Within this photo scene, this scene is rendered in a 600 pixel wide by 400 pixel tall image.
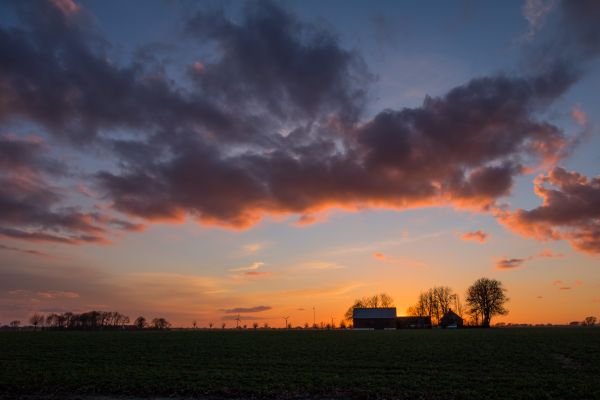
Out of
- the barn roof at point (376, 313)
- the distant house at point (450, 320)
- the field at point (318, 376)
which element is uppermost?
the barn roof at point (376, 313)

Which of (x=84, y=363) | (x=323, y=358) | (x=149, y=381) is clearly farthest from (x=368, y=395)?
(x=84, y=363)

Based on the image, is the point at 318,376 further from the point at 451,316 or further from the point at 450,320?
the point at 451,316

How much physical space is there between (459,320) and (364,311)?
39303mm

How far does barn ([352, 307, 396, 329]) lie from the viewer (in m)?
180

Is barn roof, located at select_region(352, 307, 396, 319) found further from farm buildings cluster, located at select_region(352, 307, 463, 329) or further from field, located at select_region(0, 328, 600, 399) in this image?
field, located at select_region(0, 328, 600, 399)

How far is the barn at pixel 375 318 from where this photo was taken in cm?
17950

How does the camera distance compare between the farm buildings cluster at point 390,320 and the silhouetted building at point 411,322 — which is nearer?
the farm buildings cluster at point 390,320

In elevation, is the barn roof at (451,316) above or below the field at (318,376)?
above

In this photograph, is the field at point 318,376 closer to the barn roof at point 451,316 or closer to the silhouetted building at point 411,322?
the barn roof at point 451,316

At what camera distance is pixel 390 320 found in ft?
593

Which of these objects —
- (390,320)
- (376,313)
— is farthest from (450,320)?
(376,313)

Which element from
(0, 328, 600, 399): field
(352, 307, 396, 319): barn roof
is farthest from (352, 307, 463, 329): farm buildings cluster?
(0, 328, 600, 399): field

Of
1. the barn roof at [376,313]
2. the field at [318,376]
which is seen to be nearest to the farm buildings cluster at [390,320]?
the barn roof at [376,313]

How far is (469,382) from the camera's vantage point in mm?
26781
